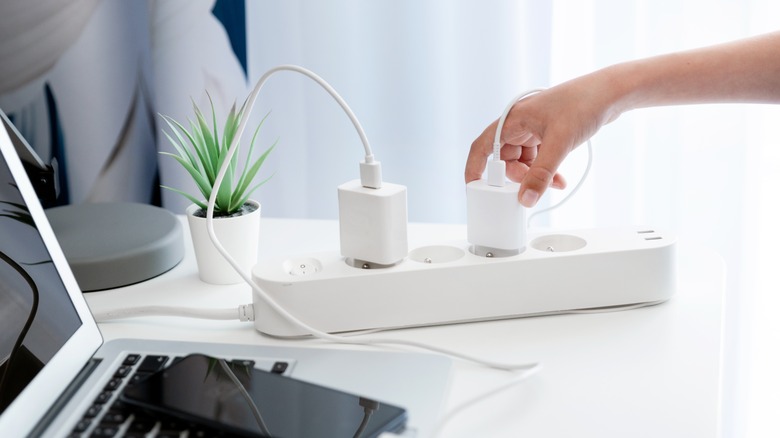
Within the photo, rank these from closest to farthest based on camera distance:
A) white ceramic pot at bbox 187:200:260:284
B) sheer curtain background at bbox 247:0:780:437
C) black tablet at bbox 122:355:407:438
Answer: black tablet at bbox 122:355:407:438, white ceramic pot at bbox 187:200:260:284, sheer curtain background at bbox 247:0:780:437

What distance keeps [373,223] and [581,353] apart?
0.24 metres

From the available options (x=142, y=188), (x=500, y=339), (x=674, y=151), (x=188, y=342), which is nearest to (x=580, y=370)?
(x=500, y=339)

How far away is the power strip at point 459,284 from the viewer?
2.70ft

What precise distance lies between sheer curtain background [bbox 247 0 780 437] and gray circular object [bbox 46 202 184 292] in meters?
0.80

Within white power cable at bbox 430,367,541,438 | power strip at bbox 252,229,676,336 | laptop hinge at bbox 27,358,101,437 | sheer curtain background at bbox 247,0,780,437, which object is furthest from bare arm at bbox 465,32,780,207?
sheer curtain background at bbox 247,0,780,437

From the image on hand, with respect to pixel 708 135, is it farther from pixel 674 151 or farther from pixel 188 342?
pixel 188 342

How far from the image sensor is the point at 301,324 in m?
0.81

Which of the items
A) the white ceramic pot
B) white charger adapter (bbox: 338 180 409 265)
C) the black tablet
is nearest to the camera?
the black tablet

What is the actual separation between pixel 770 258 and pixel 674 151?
28 cm

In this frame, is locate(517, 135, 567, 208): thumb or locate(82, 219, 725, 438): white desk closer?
locate(82, 219, 725, 438): white desk

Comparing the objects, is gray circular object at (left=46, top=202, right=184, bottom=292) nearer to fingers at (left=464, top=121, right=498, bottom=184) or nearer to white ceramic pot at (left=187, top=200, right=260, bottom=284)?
white ceramic pot at (left=187, top=200, right=260, bottom=284)

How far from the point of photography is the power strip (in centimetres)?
82

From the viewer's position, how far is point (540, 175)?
84 centimetres

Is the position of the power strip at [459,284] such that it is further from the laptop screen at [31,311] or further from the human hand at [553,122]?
the laptop screen at [31,311]
